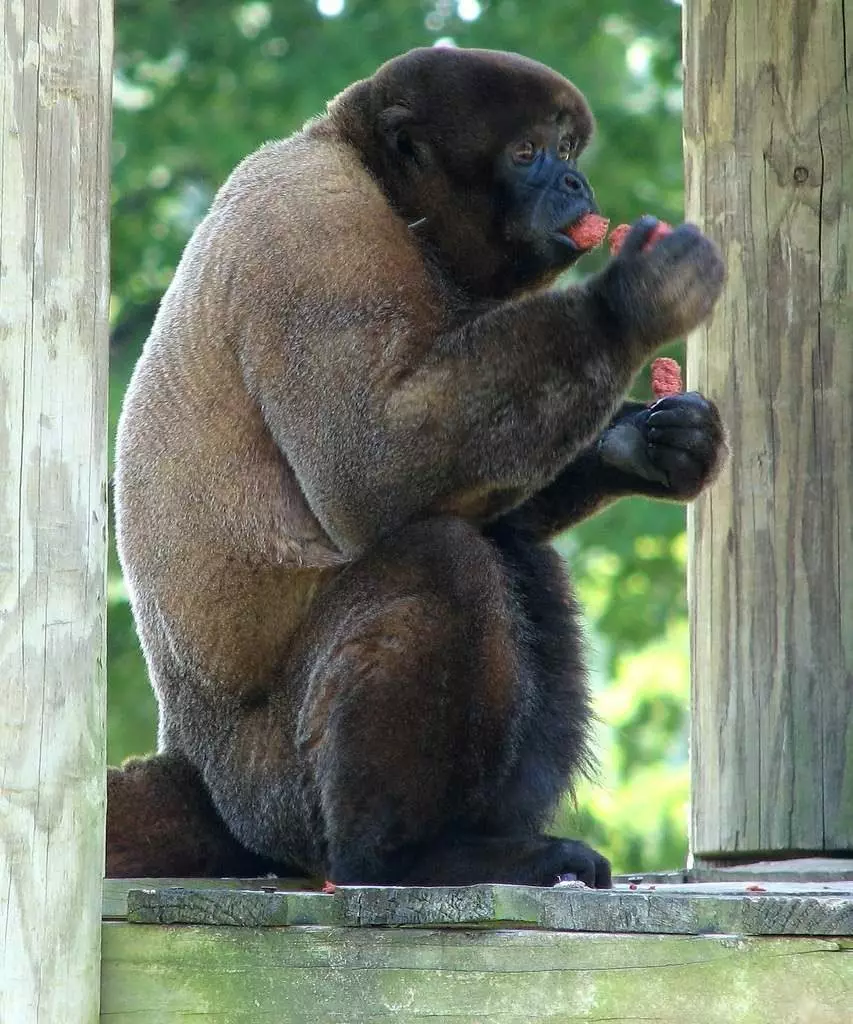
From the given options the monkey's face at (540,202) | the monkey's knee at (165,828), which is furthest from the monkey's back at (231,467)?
the monkey's face at (540,202)

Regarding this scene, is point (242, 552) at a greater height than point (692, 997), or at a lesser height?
greater

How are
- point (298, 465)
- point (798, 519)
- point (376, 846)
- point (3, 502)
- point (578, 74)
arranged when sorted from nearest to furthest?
1. point (3, 502)
2. point (376, 846)
3. point (298, 465)
4. point (798, 519)
5. point (578, 74)

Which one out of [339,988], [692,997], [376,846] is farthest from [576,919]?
[376,846]

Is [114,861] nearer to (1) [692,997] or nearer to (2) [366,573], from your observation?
(2) [366,573]

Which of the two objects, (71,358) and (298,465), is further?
(298,465)

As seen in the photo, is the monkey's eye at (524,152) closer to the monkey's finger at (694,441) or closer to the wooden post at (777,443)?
the wooden post at (777,443)

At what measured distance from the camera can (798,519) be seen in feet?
15.5

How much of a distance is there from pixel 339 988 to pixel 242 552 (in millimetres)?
1374

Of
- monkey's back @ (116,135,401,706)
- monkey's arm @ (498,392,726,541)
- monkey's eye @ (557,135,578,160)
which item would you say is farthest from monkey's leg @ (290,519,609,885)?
monkey's eye @ (557,135,578,160)

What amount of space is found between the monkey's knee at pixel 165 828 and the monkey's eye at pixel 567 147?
1894mm

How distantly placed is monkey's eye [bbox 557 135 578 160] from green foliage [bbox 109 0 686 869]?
578 cm

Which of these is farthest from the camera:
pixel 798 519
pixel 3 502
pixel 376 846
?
pixel 798 519

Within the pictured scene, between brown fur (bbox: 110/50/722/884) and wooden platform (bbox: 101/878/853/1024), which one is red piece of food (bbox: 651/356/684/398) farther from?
wooden platform (bbox: 101/878/853/1024)

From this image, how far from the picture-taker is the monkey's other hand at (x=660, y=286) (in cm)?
395
